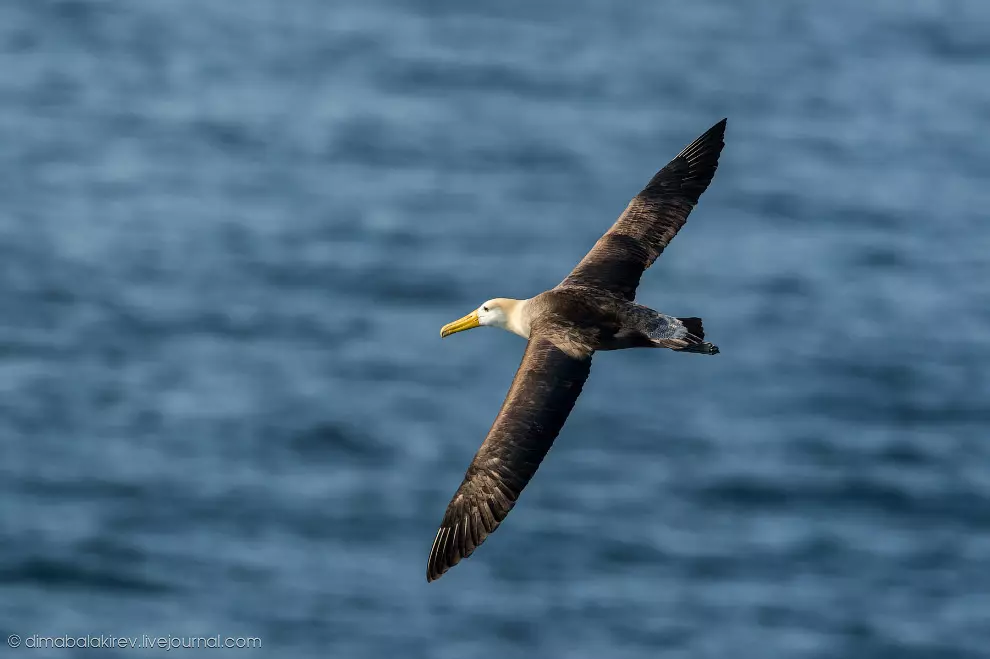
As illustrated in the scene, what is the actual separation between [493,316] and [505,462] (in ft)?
8.76

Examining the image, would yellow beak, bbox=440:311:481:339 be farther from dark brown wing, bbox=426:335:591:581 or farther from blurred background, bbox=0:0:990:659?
blurred background, bbox=0:0:990:659

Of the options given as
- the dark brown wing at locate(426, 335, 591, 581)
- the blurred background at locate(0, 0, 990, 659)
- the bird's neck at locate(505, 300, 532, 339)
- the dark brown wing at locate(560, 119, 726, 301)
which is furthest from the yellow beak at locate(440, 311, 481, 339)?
the blurred background at locate(0, 0, 990, 659)

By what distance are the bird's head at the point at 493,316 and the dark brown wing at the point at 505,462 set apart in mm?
1720

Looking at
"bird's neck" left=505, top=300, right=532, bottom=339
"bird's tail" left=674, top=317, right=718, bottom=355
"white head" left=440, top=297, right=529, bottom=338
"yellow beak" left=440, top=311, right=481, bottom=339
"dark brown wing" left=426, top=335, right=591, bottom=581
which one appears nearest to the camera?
"dark brown wing" left=426, top=335, right=591, bottom=581

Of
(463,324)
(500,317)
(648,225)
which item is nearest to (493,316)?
(500,317)

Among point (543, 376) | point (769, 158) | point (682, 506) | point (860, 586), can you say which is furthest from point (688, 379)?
point (543, 376)

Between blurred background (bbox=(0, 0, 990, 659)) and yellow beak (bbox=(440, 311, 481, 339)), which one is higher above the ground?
blurred background (bbox=(0, 0, 990, 659))

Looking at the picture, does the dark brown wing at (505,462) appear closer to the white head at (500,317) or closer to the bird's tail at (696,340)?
the bird's tail at (696,340)

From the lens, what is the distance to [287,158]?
44344 mm

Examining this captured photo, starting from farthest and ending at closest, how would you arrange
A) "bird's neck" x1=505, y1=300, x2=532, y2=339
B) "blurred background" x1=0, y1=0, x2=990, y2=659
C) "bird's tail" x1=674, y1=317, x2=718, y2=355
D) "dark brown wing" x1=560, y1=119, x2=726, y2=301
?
1. "blurred background" x1=0, y1=0, x2=990, y2=659
2. "dark brown wing" x1=560, y1=119, x2=726, y2=301
3. "bird's neck" x1=505, y1=300, x2=532, y2=339
4. "bird's tail" x1=674, y1=317, x2=718, y2=355

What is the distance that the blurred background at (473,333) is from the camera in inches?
1235

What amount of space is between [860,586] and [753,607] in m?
2.35

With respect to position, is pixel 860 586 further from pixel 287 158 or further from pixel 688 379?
pixel 287 158

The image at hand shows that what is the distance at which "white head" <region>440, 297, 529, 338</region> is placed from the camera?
1628 centimetres
